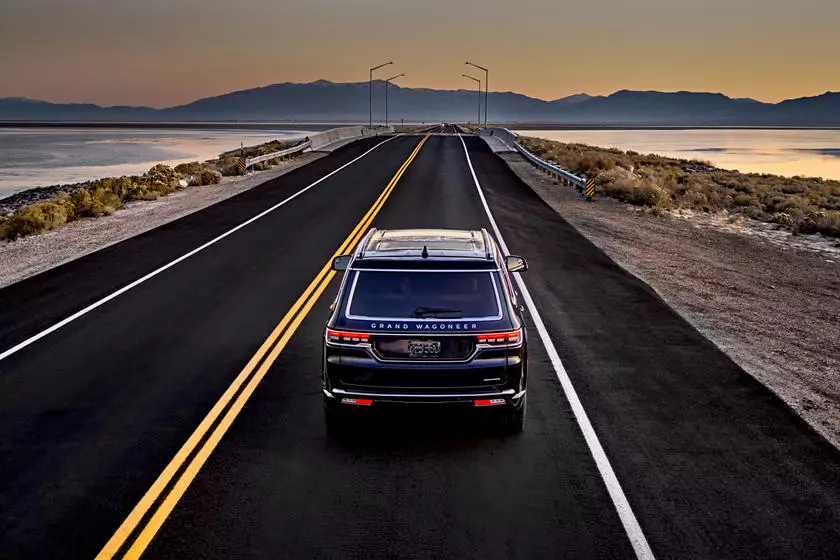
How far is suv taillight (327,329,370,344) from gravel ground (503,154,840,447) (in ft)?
15.7

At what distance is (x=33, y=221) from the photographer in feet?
70.9

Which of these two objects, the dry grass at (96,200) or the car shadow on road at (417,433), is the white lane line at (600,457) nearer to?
the car shadow on road at (417,433)

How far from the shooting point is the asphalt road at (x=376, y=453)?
5.61 meters

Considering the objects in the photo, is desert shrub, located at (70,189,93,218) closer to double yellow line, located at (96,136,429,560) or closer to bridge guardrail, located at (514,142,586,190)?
double yellow line, located at (96,136,429,560)

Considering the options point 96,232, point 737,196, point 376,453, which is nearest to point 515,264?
point 376,453

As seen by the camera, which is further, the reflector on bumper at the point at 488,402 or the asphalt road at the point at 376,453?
the reflector on bumper at the point at 488,402

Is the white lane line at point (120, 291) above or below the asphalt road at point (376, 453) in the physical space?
below

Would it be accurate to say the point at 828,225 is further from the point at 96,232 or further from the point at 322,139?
the point at 322,139

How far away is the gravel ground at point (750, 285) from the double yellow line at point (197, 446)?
6071 millimetres

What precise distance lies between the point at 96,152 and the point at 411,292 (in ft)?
277

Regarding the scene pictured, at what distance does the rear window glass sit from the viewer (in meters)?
6.76


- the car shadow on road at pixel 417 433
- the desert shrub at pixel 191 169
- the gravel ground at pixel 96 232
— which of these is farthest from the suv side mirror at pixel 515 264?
the desert shrub at pixel 191 169

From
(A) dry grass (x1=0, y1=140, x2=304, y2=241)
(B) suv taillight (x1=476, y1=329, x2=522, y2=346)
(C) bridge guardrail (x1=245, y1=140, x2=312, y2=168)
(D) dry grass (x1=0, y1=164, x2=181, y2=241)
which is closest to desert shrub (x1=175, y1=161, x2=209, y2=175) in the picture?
(A) dry grass (x1=0, y1=140, x2=304, y2=241)

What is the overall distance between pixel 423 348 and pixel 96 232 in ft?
56.9
